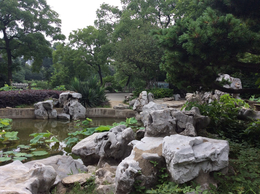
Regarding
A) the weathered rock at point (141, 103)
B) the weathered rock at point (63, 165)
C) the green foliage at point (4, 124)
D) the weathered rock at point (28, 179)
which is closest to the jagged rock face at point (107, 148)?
the weathered rock at point (63, 165)

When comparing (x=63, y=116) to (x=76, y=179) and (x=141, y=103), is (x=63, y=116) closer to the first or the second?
(x=141, y=103)

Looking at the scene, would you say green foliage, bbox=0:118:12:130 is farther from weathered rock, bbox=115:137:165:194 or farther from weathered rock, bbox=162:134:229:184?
weathered rock, bbox=162:134:229:184

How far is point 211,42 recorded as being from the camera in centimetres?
273

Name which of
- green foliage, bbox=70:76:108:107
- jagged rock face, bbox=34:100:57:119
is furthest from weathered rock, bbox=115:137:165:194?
green foliage, bbox=70:76:108:107

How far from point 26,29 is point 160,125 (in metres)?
18.8

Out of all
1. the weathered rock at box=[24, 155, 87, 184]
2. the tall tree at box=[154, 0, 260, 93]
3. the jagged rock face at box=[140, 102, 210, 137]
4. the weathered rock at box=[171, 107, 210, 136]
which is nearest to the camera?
the tall tree at box=[154, 0, 260, 93]

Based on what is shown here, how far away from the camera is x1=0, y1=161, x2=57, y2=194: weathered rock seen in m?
2.23

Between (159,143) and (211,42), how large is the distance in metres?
1.57

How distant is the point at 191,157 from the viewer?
7.50 ft

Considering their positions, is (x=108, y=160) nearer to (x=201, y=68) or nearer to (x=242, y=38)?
(x=201, y=68)

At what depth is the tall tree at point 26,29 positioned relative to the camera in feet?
55.2

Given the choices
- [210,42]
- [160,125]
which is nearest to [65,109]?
[160,125]

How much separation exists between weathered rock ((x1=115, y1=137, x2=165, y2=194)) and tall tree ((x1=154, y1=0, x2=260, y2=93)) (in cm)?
148

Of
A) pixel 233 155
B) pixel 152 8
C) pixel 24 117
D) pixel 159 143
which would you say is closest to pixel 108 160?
pixel 159 143
